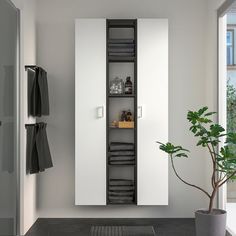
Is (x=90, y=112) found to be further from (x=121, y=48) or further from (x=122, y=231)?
(x=122, y=231)

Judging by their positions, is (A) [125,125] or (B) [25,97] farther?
(A) [125,125]

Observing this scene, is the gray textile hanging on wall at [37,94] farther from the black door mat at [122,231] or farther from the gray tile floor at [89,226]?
the black door mat at [122,231]

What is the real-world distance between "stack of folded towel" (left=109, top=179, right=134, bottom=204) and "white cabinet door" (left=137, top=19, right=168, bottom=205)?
0.11 m

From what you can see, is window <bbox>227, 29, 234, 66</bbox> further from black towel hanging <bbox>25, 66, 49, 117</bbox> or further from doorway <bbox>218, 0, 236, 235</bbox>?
black towel hanging <bbox>25, 66, 49, 117</bbox>

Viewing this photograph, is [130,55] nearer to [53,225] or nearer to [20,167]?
[20,167]

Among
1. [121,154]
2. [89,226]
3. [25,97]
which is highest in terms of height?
[25,97]

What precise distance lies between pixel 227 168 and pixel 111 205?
1626 mm

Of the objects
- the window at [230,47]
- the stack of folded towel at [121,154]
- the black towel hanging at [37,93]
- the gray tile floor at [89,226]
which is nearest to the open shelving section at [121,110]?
the stack of folded towel at [121,154]

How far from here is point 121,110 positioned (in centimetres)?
479

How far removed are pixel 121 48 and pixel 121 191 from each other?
1.53m

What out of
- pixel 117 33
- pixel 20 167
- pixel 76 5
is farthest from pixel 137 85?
pixel 20 167

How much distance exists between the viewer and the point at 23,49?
13.3ft

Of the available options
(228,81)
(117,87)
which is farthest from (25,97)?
(228,81)

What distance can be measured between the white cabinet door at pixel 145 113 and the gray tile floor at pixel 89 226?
25 cm
